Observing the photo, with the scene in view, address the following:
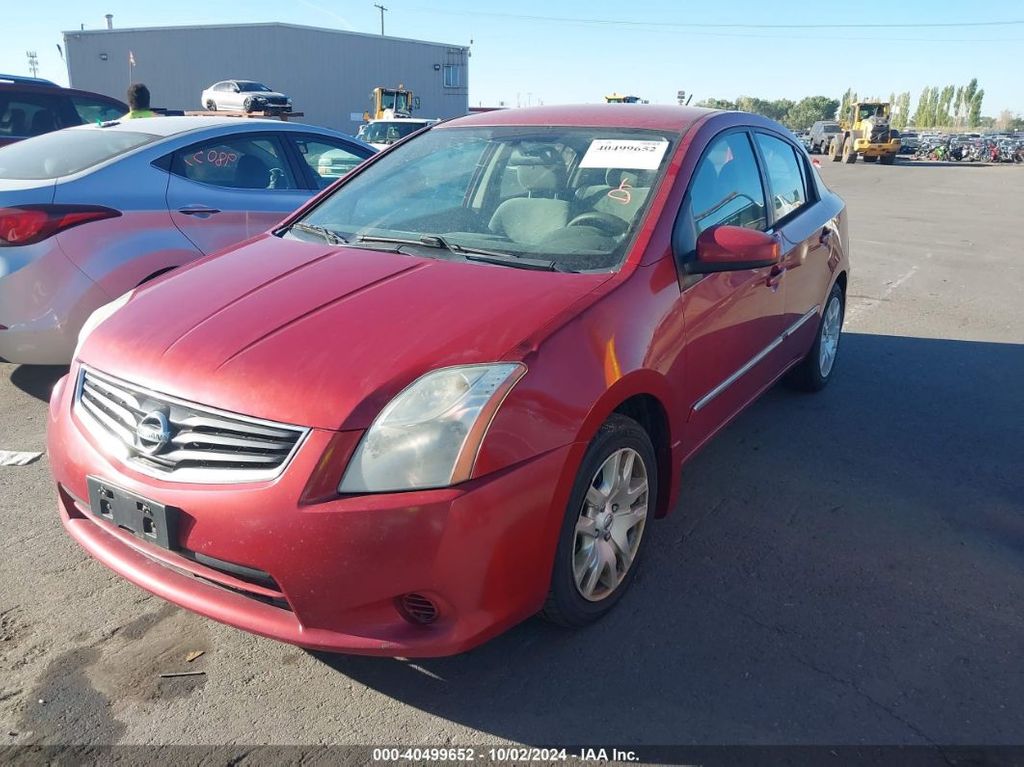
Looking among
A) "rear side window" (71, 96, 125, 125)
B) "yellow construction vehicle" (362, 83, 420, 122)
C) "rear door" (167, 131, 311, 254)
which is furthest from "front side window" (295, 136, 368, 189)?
"yellow construction vehicle" (362, 83, 420, 122)

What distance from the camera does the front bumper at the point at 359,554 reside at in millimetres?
2080

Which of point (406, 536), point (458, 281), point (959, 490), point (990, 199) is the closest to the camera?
point (406, 536)

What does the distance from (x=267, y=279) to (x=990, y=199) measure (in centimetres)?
2243

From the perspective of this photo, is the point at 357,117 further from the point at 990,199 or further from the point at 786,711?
the point at 786,711

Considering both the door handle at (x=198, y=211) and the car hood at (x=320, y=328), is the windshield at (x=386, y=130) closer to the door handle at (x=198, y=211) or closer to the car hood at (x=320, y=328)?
the door handle at (x=198, y=211)

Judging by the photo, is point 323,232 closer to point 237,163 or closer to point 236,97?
point 237,163

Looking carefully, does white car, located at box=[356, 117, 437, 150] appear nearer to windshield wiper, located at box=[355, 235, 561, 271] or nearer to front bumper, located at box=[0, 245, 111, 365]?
front bumper, located at box=[0, 245, 111, 365]

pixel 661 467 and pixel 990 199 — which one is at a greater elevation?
pixel 661 467

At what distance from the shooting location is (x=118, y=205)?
183 inches

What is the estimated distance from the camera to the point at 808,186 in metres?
4.83

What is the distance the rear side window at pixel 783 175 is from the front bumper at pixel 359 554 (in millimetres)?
2488

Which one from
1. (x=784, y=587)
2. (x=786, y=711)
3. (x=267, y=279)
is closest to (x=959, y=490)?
(x=784, y=587)

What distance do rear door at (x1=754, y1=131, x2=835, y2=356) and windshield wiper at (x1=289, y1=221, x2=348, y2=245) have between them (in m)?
2.05

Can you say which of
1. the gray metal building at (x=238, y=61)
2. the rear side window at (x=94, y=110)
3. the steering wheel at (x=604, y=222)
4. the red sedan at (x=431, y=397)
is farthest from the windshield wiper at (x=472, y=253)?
the gray metal building at (x=238, y=61)
